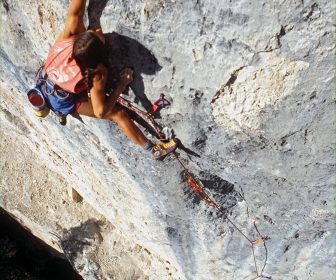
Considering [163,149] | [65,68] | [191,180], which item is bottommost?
[191,180]

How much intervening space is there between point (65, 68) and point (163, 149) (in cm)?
93

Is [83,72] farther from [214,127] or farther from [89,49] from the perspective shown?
[214,127]

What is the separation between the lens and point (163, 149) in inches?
128

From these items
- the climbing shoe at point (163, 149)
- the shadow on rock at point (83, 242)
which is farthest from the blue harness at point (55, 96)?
the shadow on rock at point (83, 242)

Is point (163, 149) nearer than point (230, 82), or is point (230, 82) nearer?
point (230, 82)

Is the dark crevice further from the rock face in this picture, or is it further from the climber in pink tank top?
the climber in pink tank top

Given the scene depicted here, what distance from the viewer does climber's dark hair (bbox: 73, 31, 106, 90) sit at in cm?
252

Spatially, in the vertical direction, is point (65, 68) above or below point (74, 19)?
below

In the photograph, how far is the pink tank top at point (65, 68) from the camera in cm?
278

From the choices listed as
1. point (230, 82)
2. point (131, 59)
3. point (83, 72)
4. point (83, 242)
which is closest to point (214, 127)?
point (230, 82)

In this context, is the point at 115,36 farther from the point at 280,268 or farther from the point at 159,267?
the point at 159,267

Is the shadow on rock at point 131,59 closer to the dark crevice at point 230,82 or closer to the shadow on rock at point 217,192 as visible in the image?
the dark crevice at point 230,82

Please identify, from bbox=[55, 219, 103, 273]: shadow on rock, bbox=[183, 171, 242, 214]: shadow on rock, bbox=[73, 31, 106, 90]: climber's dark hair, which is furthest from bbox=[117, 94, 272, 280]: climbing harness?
bbox=[55, 219, 103, 273]: shadow on rock

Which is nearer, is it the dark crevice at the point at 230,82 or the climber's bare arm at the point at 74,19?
the dark crevice at the point at 230,82
